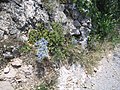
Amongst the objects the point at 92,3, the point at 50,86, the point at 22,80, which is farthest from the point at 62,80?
the point at 92,3

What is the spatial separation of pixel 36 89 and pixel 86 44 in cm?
201

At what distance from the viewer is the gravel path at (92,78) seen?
6316 mm

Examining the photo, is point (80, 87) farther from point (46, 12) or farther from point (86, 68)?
point (46, 12)

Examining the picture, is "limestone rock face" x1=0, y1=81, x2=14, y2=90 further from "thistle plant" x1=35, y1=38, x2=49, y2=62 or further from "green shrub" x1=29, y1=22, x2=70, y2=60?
"green shrub" x1=29, y1=22, x2=70, y2=60

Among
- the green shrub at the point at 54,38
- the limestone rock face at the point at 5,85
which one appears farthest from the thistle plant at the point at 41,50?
the limestone rock face at the point at 5,85

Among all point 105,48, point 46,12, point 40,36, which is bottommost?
point 105,48

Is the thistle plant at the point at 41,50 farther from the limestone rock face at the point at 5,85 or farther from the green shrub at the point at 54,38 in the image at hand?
the limestone rock face at the point at 5,85

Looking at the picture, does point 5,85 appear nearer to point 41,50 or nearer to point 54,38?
point 41,50

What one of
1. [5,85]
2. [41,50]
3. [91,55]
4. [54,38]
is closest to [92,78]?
[91,55]

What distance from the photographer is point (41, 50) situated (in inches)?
240

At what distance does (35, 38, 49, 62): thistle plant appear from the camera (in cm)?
608

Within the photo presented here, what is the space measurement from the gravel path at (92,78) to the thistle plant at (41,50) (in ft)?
1.65

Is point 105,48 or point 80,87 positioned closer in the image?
point 80,87

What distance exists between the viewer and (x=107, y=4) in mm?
7980
